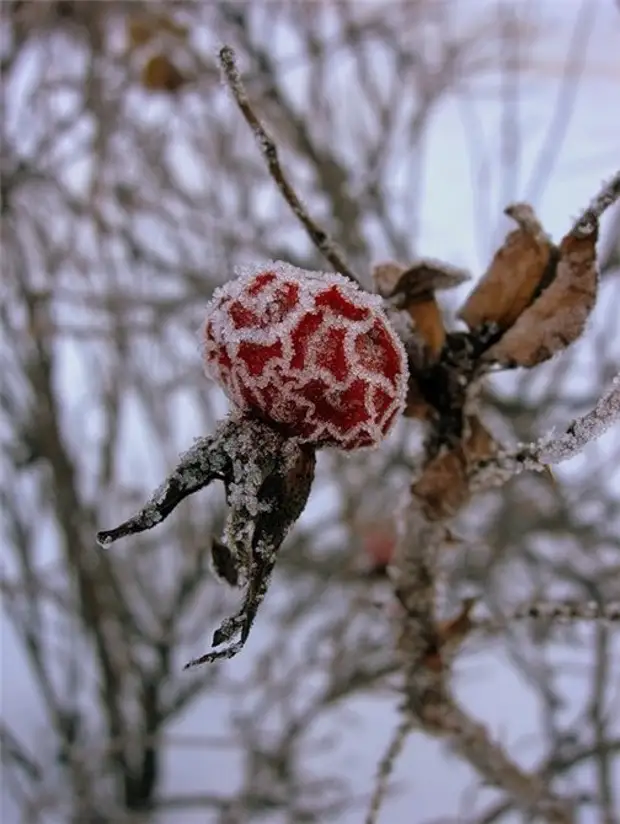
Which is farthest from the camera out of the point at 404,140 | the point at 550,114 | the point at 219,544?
the point at 550,114

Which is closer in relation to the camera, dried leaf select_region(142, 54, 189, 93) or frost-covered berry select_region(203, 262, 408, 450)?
frost-covered berry select_region(203, 262, 408, 450)

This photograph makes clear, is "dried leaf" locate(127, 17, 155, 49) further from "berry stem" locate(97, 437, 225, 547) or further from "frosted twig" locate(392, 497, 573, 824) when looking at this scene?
"berry stem" locate(97, 437, 225, 547)

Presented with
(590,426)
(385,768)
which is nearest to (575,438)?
(590,426)

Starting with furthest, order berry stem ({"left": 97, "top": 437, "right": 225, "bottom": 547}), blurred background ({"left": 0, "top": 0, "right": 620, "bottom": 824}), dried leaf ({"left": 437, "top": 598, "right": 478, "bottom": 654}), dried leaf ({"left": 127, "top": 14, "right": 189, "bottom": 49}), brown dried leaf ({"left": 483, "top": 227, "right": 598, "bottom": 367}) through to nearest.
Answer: blurred background ({"left": 0, "top": 0, "right": 620, "bottom": 824}) → dried leaf ({"left": 127, "top": 14, "right": 189, "bottom": 49}) → dried leaf ({"left": 437, "top": 598, "right": 478, "bottom": 654}) → brown dried leaf ({"left": 483, "top": 227, "right": 598, "bottom": 367}) → berry stem ({"left": 97, "top": 437, "right": 225, "bottom": 547})

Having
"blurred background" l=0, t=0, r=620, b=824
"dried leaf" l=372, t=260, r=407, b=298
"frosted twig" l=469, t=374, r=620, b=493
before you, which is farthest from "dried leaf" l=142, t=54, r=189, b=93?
"frosted twig" l=469, t=374, r=620, b=493

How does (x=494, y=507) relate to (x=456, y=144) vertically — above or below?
below

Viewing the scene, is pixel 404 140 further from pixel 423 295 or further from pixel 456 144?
pixel 423 295

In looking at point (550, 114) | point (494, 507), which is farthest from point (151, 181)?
point (550, 114)

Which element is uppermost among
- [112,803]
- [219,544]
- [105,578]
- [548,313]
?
[105,578]
